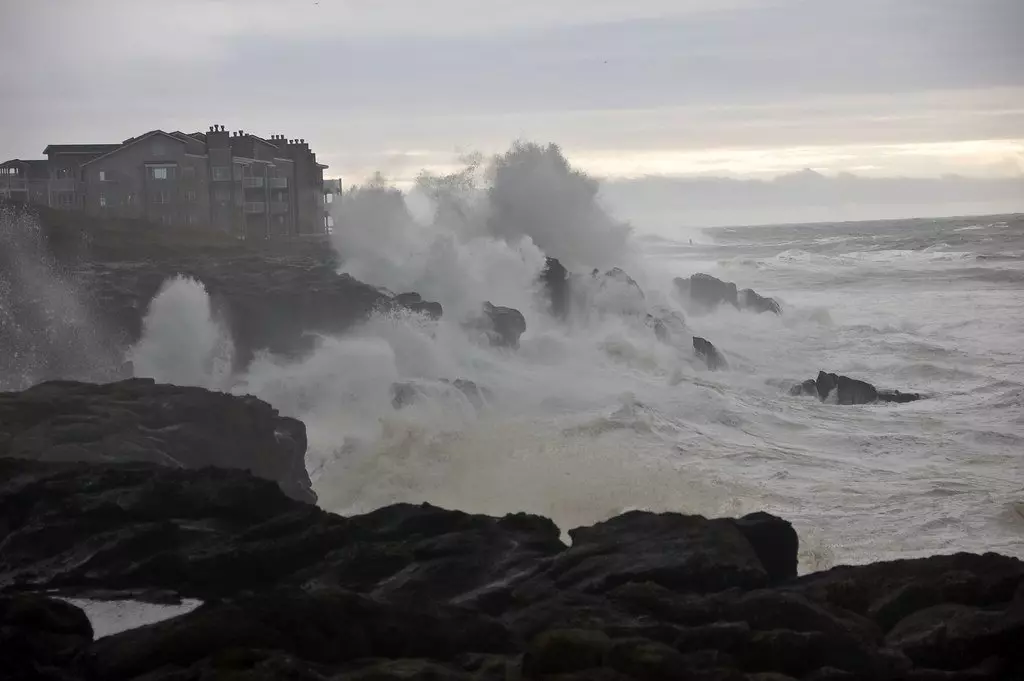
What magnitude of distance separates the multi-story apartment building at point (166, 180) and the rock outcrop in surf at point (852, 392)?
1092 inches

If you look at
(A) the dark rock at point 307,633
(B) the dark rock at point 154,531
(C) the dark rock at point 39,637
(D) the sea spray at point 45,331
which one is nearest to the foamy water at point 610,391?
(D) the sea spray at point 45,331

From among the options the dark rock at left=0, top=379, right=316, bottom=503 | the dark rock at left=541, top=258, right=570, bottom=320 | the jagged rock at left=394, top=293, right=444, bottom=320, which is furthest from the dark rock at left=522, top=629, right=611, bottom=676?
the dark rock at left=541, top=258, right=570, bottom=320

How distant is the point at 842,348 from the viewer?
28.4 metres

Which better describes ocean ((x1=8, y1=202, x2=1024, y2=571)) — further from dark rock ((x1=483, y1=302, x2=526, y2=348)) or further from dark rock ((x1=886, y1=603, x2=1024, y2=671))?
dark rock ((x1=886, y1=603, x2=1024, y2=671))

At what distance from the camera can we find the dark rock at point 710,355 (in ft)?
83.5

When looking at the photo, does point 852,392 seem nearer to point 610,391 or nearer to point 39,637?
point 610,391

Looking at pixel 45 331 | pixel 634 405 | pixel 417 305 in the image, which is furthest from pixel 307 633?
pixel 417 305

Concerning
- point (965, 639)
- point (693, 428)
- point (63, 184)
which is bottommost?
point (693, 428)

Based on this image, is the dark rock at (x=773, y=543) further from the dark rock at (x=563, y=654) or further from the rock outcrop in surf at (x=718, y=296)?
the rock outcrop in surf at (x=718, y=296)

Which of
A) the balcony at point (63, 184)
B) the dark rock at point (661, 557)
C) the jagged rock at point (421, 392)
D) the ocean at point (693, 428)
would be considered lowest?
the ocean at point (693, 428)

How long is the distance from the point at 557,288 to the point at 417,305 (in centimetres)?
758

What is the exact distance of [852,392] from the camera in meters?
20.5

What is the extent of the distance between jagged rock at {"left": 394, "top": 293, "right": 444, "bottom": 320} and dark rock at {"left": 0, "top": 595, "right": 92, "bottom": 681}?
17976mm

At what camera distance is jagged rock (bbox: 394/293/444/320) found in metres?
24.4
